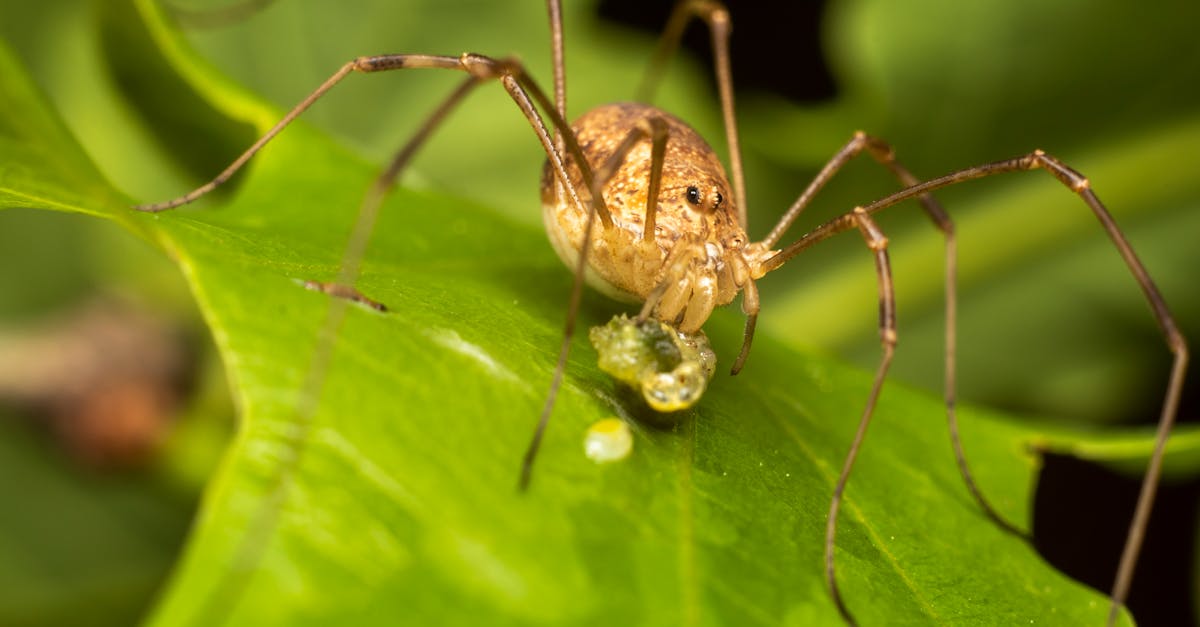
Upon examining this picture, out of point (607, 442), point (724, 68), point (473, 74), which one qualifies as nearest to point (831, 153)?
point (724, 68)

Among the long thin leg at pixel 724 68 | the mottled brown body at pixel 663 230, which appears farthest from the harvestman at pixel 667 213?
the long thin leg at pixel 724 68

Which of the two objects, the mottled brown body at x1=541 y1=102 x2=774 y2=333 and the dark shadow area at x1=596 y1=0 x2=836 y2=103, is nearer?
the mottled brown body at x1=541 y1=102 x2=774 y2=333

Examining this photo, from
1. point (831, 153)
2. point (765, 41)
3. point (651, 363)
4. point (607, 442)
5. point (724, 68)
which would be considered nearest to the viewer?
point (607, 442)

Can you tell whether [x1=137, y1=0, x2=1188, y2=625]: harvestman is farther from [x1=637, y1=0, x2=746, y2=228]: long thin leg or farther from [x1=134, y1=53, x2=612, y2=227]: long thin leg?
[x1=637, y1=0, x2=746, y2=228]: long thin leg

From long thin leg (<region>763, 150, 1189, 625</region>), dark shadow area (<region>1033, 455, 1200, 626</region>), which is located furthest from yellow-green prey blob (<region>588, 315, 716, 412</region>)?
dark shadow area (<region>1033, 455, 1200, 626</region>)

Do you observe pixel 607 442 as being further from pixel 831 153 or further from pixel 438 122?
pixel 831 153

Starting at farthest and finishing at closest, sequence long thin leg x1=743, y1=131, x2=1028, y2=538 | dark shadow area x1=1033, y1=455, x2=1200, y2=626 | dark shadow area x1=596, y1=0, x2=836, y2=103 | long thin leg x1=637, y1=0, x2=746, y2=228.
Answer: dark shadow area x1=596, y1=0, x2=836, y2=103
dark shadow area x1=1033, y1=455, x2=1200, y2=626
long thin leg x1=637, y1=0, x2=746, y2=228
long thin leg x1=743, y1=131, x2=1028, y2=538
